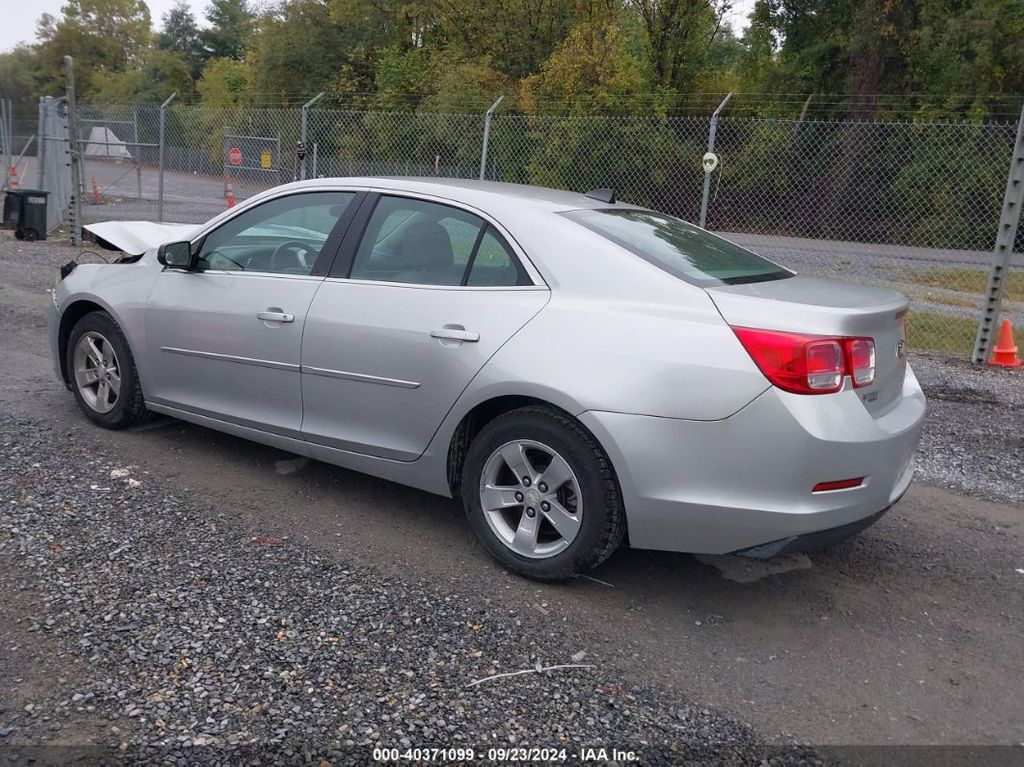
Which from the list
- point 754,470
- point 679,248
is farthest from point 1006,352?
point 754,470

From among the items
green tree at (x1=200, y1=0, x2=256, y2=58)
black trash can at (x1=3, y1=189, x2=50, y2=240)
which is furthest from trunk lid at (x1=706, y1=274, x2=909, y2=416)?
green tree at (x1=200, y1=0, x2=256, y2=58)

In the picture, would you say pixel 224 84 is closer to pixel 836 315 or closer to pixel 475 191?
pixel 475 191

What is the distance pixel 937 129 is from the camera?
18.1 meters

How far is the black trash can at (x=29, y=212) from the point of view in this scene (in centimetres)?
1518

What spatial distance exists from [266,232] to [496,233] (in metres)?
1.54

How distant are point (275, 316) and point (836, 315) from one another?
2.66 m

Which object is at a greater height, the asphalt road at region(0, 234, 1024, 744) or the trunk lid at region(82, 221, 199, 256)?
the trunk lid at region(82, 221, 199, 256)

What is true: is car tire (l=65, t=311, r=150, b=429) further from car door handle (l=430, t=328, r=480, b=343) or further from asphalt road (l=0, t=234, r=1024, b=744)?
car door handle (l=430, t=328, r=480, b=343)

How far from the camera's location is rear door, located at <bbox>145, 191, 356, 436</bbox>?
468 centimetres

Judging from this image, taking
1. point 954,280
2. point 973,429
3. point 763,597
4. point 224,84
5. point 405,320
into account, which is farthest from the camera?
point 224,84

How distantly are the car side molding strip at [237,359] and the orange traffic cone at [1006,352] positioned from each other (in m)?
7.02

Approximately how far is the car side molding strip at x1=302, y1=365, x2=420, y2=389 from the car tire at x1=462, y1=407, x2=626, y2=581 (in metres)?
0.41

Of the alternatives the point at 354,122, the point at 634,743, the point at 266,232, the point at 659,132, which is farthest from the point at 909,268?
the point at 634,743

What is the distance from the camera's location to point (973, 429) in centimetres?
663
